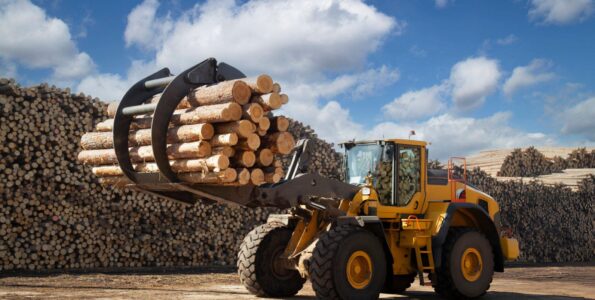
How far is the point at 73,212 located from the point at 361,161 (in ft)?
20.6

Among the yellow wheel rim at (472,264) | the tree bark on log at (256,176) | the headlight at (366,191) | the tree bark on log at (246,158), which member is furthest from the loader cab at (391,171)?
the tree bark on log at (246,158)

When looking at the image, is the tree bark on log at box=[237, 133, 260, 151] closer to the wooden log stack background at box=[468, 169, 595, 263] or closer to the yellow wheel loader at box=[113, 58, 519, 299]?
the yellow wheel loader at box=[113, 58, 519, 299]

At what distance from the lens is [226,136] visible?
709cm

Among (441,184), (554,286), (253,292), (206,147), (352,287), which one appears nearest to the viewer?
(206,147)

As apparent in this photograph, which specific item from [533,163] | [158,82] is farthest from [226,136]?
[533,163]

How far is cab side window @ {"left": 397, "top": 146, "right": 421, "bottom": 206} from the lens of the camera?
32.0 feet

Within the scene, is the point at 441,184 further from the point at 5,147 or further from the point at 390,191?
the point at 5,147

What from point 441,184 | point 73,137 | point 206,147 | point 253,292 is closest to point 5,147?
point 73,137

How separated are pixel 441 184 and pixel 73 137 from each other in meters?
7.31

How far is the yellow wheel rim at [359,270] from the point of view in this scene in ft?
27.4

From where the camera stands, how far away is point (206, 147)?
23.5 ft

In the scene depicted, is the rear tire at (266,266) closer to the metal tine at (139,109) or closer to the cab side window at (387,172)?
the cab side window at (387,172)

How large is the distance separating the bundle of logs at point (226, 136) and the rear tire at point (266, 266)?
82.5 inches

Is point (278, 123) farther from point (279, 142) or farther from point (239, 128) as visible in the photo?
point (239, 128)
